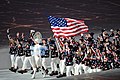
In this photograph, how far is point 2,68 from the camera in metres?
9.60

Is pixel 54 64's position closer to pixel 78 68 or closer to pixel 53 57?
pixel 53 57

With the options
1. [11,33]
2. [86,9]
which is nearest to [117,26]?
[86,9]

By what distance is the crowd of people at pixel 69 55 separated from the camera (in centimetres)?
749

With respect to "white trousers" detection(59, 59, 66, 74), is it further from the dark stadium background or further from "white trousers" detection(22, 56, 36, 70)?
the dark stadium background

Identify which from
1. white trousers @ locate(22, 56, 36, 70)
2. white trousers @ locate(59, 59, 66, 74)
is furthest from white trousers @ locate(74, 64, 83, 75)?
white trousers @ locate(22, 56, 36, 70)

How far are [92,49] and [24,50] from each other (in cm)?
221

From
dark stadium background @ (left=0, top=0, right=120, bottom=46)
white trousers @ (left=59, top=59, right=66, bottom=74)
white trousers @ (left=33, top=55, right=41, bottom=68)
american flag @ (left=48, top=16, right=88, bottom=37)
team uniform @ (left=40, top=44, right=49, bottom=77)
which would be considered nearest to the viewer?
white trousers @ (left=33, top=55, right=41, bottom=68)

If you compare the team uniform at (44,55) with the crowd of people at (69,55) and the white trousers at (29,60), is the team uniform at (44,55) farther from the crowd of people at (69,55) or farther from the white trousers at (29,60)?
the white trousers at (29,60)

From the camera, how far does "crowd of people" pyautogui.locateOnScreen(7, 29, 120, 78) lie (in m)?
7.49

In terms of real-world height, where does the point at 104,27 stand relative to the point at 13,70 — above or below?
above

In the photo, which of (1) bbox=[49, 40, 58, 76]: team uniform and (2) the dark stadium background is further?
(2) the dark stadium background

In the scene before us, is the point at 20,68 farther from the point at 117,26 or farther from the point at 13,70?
the point at 117,26

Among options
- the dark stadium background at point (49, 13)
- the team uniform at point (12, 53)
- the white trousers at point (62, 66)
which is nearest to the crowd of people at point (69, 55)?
the white trousers at point (62, 66)

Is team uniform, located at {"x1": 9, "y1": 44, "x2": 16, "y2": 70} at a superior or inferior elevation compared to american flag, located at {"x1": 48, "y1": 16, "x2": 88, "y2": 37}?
inferior
